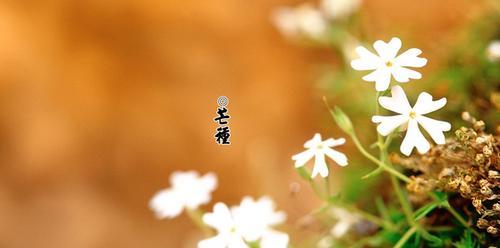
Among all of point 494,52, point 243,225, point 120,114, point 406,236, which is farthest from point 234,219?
point 120,114

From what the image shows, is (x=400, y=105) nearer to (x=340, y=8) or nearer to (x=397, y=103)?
(x=397, y=103)

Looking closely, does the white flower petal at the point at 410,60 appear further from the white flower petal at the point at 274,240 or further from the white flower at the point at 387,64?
the white flower petal at the point at 274,240

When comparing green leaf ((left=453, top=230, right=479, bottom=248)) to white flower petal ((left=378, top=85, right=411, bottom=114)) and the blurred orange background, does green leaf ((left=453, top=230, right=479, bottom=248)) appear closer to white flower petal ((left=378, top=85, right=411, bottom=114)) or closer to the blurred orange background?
white flower petal ((left=378, top=85, right=411, bottom=114))

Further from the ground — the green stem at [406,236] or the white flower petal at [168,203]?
the white flower petal at [168,203]

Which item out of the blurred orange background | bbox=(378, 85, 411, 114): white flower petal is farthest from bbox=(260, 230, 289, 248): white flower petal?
the blurred orange background

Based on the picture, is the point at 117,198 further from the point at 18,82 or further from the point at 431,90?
the point at 431,90

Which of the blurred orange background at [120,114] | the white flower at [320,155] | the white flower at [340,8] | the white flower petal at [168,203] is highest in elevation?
the blurred orange background at [120,114]

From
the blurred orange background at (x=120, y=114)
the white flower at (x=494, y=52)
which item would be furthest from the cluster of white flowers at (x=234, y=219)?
the blurred orange background at (x=120, y=114)
